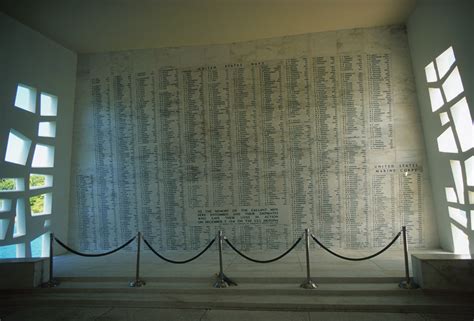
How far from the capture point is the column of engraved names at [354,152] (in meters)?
7.53

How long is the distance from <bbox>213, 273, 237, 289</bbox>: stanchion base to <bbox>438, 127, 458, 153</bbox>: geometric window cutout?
16.1ft

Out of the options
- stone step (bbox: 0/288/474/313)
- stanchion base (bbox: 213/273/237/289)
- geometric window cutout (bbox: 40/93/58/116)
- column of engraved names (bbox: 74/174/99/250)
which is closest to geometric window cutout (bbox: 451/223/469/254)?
stone step (bbox: 0/288/474/313)

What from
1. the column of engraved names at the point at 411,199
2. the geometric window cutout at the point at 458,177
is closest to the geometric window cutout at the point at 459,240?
the geometric window cutout at the point at 458,177

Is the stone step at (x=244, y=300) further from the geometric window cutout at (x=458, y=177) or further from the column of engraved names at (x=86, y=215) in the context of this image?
the column of engraved names at (x=86, y=215)

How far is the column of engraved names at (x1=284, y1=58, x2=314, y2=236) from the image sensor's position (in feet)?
25.3

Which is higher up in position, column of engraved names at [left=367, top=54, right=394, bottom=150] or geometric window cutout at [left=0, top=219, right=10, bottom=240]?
column of engraved names at [left=367, top=54, right=394, bottom=150]

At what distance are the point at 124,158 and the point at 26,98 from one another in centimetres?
250

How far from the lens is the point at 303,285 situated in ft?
17.6

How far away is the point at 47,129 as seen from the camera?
7.89m

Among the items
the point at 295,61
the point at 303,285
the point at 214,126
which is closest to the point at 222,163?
the point at 214,126

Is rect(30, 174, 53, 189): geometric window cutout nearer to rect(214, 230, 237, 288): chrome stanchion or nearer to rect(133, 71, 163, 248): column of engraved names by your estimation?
rect(133, 71, 163, 248): column of engraved names

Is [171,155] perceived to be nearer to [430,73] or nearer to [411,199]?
[411,199]

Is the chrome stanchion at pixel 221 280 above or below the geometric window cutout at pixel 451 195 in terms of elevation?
below

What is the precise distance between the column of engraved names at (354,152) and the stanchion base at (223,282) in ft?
10.7
